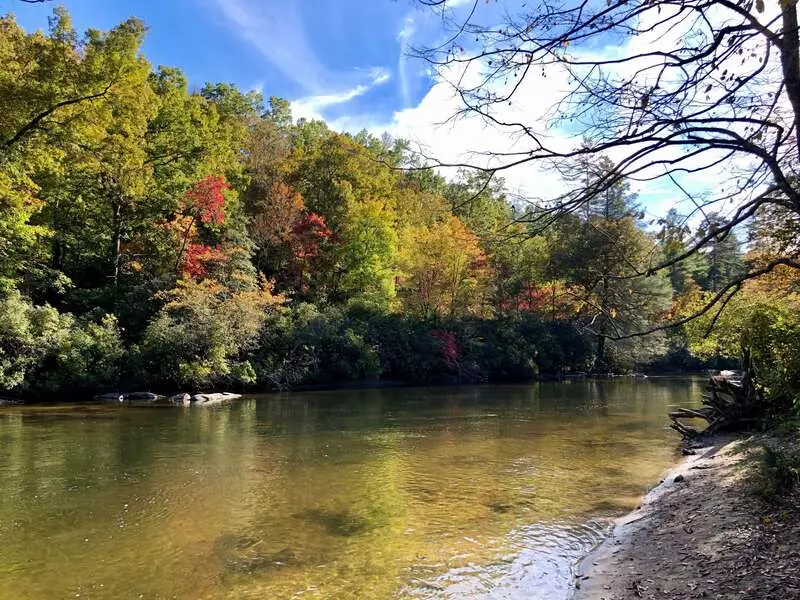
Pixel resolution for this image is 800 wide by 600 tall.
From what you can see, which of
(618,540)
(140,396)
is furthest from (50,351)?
(618,540)

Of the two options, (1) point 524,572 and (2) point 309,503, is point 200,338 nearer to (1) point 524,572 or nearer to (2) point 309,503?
(2) point 309,503

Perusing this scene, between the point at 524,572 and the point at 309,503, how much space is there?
11.3 ft

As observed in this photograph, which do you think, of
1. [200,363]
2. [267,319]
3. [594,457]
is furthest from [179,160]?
[594,457]

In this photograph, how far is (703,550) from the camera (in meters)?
5.11

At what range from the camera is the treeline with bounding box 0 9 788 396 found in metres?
18.2

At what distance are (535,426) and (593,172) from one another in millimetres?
12645

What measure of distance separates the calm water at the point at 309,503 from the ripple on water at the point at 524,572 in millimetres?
21

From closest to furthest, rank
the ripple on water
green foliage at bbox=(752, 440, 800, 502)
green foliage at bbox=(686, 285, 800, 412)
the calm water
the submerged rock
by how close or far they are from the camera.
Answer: the ripple on water < the calm water < green foliage at bbox=(752, 440, 800, 502) < green foliage at bbox=(686, 285, 800, 412) < the submerged rock

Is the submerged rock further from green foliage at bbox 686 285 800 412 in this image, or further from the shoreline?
green foliage at bbox 686 285 800 412

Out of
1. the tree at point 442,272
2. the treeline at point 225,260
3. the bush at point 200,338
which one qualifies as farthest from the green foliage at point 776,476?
the tree at point 442,272

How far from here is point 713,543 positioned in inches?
204

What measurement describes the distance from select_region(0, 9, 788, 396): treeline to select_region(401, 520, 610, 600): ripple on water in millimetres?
6661

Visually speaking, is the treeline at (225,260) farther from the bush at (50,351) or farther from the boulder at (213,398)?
the boulder at (213,398)

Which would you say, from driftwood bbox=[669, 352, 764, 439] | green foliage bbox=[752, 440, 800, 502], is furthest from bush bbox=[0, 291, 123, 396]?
green foliage bbox=[752, 440, 800, 502]
